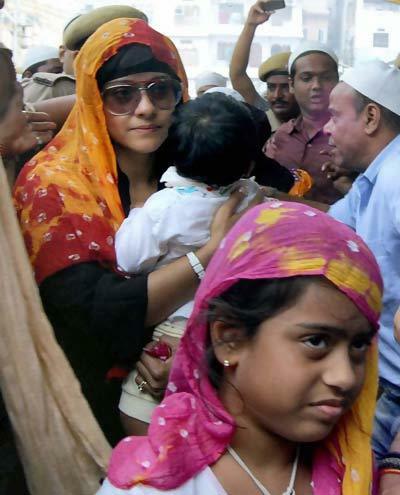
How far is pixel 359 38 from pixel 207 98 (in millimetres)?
6190

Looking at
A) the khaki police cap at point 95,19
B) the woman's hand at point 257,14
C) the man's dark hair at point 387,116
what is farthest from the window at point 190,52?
the man's dark hair at point 387,116

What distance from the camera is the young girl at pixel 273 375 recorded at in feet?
4.03

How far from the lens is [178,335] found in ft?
6.63

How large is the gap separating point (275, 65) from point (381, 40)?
3862 millimetres

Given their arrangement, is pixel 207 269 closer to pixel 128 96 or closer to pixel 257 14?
pixel 128 96

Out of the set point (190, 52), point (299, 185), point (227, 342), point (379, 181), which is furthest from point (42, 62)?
point (190, 52)

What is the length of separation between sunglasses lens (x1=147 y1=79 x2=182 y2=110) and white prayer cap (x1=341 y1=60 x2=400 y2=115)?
0.80 m

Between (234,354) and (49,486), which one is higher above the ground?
(234,354)

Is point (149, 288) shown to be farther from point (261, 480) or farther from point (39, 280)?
point (261, 480)

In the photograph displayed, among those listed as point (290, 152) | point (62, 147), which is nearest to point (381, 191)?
point (62, 147)

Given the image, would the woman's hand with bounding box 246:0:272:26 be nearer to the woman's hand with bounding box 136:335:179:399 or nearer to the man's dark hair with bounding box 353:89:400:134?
the man's dark hair with bounding box 353:89:400:134

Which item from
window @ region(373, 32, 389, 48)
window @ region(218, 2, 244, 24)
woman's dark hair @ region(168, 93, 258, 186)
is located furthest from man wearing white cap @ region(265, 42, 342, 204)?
window @ region(218, 2, 244, 24)

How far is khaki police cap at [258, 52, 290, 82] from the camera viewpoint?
15.8 feet

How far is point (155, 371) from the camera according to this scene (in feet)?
6.51
